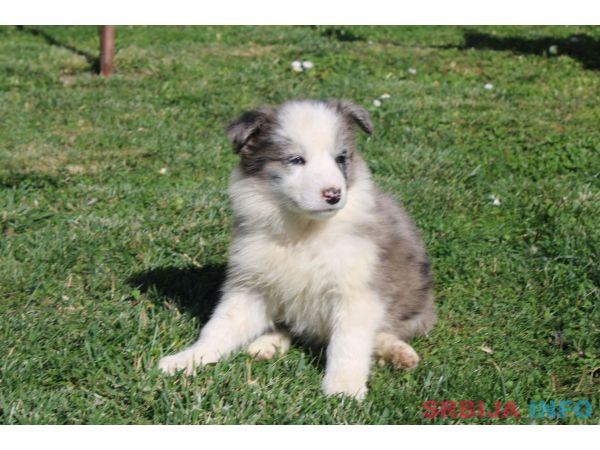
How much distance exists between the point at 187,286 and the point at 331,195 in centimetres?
147

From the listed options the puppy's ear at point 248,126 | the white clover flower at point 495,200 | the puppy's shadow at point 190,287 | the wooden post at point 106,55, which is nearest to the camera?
the puppy's ear at point 248,126

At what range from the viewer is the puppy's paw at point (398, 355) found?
3836mm

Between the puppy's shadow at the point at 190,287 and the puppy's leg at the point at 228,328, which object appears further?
the puppy's shadow at the point at 190,287

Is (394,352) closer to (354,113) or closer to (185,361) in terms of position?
(185,361)

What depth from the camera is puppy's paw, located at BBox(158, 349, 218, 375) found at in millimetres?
3492

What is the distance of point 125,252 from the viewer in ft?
16.2

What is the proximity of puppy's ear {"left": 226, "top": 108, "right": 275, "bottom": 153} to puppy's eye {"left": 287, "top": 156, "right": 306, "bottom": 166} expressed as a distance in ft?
0.87

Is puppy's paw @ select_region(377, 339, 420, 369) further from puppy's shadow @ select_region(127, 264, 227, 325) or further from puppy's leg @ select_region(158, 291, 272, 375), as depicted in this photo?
puppy's shadow @ select_region(127, 264, 227, 325)

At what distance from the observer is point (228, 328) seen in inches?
153

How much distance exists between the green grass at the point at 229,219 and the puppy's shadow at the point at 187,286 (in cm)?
2

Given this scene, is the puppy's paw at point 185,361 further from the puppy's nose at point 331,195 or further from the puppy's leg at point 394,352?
the puppy's nose at point 331,195

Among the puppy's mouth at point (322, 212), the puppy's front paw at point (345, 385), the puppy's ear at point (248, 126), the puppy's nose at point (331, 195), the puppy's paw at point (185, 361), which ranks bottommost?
the puppy's paw at point (185, 361)

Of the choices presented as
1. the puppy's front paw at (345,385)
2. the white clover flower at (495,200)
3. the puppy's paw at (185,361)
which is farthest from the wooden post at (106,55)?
the puppy's front paw at (345,385)

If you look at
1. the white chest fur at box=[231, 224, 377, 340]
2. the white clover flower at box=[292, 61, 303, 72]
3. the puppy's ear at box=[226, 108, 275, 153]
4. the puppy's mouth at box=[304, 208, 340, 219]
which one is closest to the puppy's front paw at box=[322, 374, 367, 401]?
the white chest fur at box=[231, 224, 377, 340]
